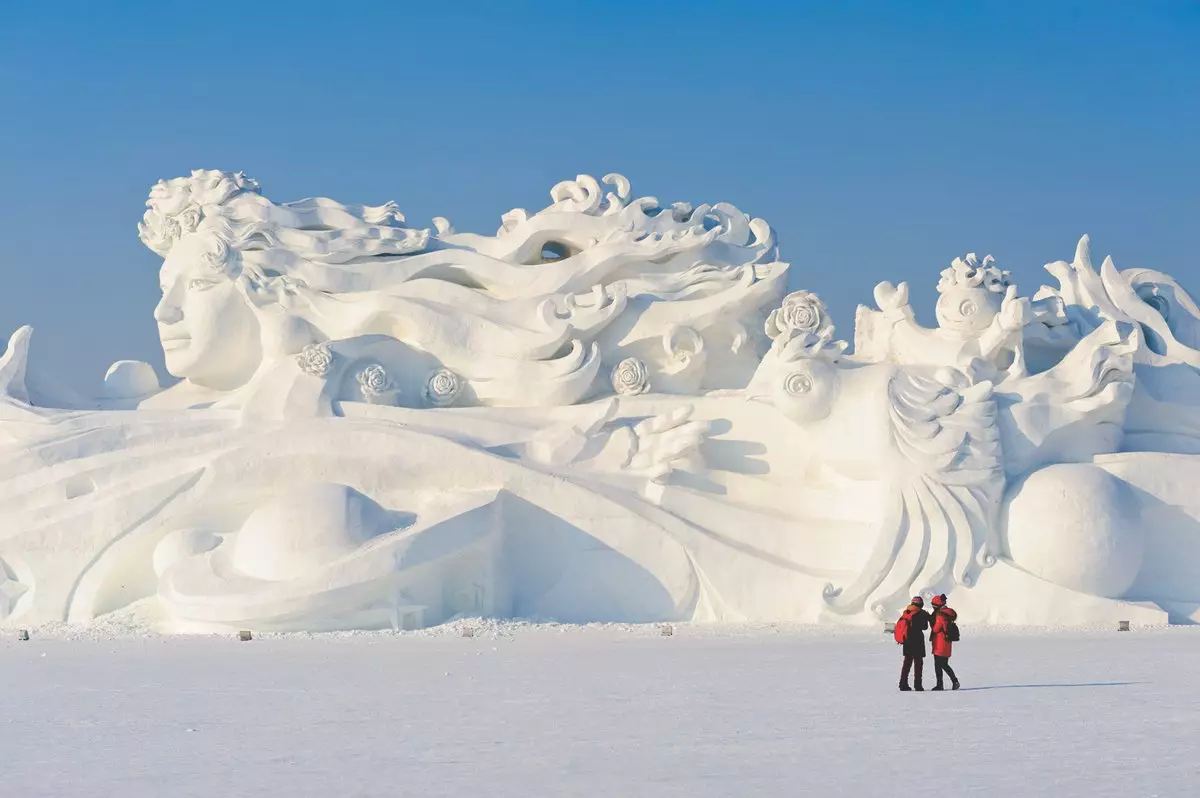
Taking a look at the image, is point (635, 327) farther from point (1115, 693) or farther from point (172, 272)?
point (1115, 693)

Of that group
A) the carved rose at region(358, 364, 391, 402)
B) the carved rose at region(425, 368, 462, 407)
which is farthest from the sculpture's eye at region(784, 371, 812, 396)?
the carved rose at region(358, 364, 391, 402)

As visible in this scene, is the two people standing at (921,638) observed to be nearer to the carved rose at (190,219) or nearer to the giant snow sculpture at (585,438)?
the giant snow sculpture at (585,438)

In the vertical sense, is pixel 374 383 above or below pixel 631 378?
below

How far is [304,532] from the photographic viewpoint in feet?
55.5

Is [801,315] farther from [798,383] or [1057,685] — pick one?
[1057,685]

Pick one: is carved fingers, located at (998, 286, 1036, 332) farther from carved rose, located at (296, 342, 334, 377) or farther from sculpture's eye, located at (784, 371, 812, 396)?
carved rose, located at (296, 342, 334, 377)

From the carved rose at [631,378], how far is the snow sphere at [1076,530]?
3.81 metres

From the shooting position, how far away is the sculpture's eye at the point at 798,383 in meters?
18.1

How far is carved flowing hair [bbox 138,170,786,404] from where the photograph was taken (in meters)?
19.3

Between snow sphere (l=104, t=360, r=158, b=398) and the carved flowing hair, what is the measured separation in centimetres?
128

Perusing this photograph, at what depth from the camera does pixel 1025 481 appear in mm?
17625

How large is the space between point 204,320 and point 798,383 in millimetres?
6006

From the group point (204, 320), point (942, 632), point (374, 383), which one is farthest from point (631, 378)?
point (942, 632)

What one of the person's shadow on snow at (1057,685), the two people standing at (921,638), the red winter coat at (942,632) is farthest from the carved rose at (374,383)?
the person's shadow on snow at (1057,685)
